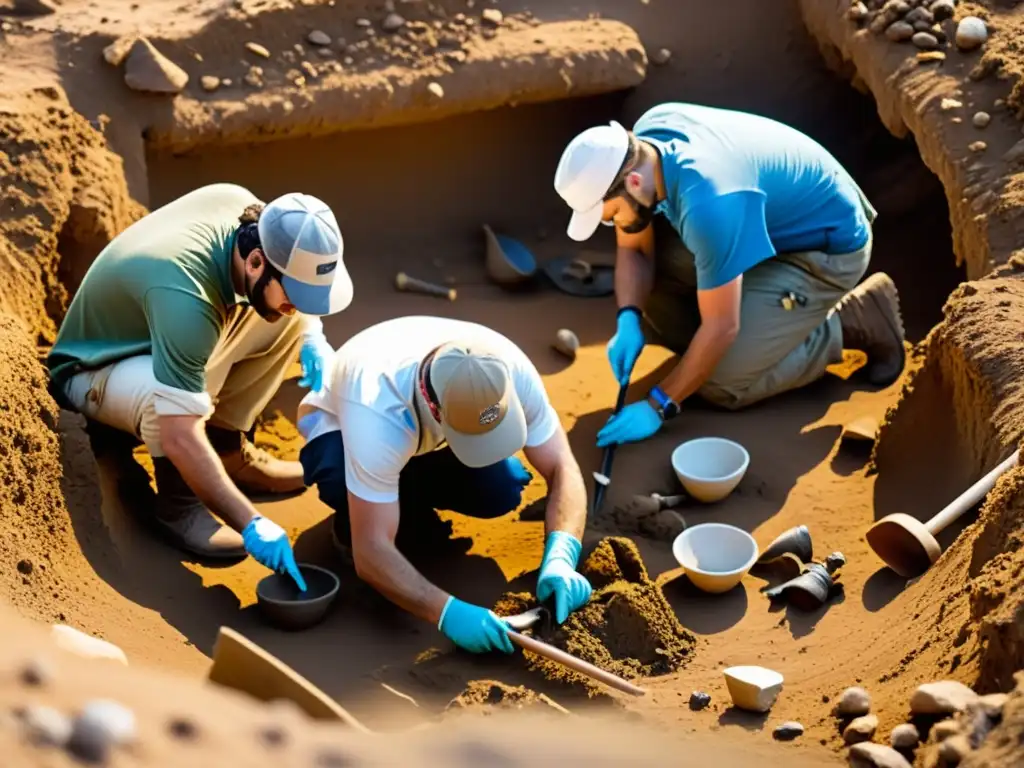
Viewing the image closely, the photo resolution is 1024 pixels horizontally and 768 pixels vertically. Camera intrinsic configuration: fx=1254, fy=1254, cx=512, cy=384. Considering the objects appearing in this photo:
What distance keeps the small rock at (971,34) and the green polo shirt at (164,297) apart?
344 cm

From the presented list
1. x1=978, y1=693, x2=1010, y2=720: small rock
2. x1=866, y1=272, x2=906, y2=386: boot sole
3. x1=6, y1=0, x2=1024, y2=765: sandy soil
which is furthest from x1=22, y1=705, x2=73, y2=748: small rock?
x1=866, y1=272, x2=906, y2=386: boot sole

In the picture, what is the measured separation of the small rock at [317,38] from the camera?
6254 mm

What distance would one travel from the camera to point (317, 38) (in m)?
6.25

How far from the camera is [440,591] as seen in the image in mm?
4051

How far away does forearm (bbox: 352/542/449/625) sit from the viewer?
158 inches

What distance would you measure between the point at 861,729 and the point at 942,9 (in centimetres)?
409

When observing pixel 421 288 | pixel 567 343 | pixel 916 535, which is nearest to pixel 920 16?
pixel 567 343

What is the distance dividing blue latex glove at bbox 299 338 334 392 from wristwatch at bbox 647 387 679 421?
4.56 ft

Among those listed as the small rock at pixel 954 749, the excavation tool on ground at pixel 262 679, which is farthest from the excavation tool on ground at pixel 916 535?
the excavation tool on ground at pixel 262 679

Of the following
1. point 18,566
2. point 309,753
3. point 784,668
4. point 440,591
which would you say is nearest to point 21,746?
point 309,753

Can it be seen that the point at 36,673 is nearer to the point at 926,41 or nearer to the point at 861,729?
the point at 861,729

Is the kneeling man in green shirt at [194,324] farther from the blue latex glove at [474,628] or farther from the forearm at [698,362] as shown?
the forearm at [698,362]

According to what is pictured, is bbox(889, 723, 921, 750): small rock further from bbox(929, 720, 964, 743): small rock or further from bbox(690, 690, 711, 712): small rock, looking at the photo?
bbox(690, 690, 711, 712): small rock

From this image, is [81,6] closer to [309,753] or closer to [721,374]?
[721,374]
